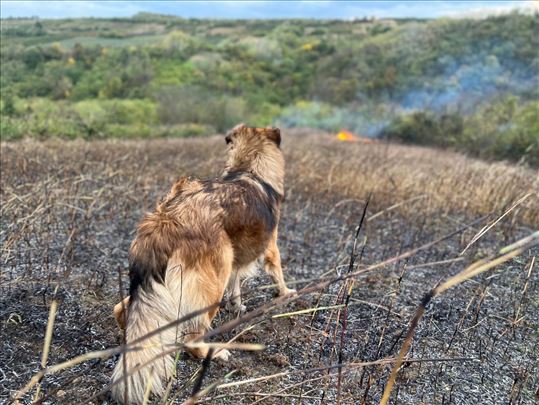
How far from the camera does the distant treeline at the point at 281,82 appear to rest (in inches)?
640

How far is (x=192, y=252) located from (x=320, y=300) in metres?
1.66

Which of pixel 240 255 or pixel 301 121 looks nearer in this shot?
pixel 240 255

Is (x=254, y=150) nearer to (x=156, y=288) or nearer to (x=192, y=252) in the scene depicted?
(x=192, y=252)

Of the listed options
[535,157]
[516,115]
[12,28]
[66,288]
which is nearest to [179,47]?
[12,28]

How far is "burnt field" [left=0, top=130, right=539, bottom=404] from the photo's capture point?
8.96ft

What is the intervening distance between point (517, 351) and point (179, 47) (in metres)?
33.6

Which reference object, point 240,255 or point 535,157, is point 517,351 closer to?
point 240,255

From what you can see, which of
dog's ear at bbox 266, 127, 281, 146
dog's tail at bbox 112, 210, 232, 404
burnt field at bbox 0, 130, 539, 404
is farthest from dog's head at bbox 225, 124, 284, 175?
dog's tail at bbox 112, 210, 232, 404

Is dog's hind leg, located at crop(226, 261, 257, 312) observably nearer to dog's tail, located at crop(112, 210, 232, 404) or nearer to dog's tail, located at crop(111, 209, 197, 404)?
dog's tail, located at crop(112, 210, 232, 404)

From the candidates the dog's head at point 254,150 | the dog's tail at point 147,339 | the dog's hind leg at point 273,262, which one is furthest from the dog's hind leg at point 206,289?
the dog's head at point 254,150

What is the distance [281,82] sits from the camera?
3312 centimetres

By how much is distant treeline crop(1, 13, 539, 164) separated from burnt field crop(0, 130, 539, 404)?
7286 millimetres

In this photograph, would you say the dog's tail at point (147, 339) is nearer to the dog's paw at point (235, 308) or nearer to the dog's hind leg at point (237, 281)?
the dog's hind leg at point (237, 281)

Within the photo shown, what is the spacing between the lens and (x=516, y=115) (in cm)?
1655
